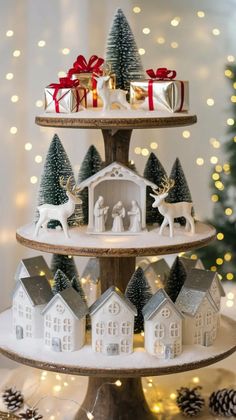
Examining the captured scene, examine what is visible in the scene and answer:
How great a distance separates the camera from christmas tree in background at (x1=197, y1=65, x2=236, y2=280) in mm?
2830

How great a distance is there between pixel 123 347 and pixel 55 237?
1.10ft

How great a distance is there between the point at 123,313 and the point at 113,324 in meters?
0.04

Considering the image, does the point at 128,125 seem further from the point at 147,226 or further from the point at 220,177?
the point at 220,177

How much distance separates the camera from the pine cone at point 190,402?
231 cm

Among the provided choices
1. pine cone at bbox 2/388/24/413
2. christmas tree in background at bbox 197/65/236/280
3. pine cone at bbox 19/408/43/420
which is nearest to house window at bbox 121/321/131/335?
pine cone at bbox 19/408/43/420

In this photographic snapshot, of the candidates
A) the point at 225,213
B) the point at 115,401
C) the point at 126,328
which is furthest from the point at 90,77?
the point at 225,213

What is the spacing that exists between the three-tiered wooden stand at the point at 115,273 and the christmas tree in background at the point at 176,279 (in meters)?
0.12

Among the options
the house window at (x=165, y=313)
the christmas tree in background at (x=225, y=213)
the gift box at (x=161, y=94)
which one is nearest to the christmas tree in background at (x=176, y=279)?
the house window at (x=165, y=313)

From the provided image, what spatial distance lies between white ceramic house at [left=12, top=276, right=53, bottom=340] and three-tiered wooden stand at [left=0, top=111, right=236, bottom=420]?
0.05 meters

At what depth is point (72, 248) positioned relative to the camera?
1.80 meters

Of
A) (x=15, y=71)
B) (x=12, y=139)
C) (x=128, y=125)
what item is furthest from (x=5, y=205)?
(x=128, y=125)

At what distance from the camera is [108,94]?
6.15 feet

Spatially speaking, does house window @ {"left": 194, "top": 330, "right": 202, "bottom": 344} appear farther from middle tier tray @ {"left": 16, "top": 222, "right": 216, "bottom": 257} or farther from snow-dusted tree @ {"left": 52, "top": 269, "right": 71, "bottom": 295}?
snow-dusted tree @ {"left": 52, "top": 269, "right": 71, "bottom": 295}

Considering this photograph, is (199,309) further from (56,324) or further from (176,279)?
(56,324)
